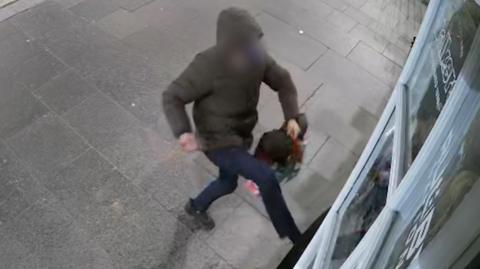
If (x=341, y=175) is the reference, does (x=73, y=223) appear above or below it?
below

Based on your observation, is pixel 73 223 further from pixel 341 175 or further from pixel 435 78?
pixel 435 78

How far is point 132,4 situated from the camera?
5.45 meters

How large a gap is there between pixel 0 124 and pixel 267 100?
2.40 m

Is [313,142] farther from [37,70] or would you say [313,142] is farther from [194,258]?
[37,70]

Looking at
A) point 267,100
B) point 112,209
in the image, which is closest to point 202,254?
point 112,209

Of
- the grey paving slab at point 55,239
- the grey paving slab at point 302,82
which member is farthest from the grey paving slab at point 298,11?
the grey paving slab at point 55,239

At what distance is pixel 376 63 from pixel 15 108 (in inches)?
150

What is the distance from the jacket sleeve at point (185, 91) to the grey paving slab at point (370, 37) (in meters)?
3.58

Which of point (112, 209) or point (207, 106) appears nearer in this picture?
point (207, 106)

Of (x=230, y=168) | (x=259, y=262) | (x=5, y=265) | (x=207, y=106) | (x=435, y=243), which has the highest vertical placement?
(x=435, y=243)

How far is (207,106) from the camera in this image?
2.82 m

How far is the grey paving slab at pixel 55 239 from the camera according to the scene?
3305 millimetres

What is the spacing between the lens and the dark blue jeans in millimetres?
2898

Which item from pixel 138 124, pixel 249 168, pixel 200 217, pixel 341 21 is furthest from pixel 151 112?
pixel 341 21
